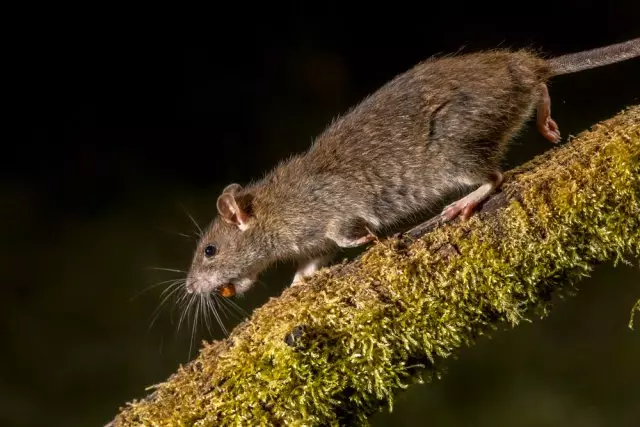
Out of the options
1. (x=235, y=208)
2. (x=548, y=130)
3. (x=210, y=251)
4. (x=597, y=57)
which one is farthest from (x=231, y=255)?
(x=597, y=57)

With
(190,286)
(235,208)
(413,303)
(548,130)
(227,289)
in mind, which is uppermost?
(235,208)

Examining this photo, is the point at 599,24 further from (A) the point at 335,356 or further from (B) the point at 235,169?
(A) the point at 335,356

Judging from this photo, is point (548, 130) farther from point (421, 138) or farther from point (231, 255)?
point (231, 255)

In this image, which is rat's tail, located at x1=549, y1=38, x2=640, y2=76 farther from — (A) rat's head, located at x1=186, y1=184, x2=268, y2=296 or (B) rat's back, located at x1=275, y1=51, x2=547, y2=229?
(A) rat's head, located at x1=186, y1=184, x2=268, y2=296

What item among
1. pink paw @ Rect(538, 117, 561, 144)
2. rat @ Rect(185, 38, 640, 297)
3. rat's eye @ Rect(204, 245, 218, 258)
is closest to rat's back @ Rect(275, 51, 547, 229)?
rat @ Rect(185, 38, 640, 297)

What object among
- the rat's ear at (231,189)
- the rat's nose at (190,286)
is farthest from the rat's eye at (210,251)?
the rat's ear at (231,189)

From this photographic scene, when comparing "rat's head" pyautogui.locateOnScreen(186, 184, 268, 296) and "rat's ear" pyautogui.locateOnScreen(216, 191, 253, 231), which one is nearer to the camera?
"rat's ear" pyautogui.locateOnScreen(216, 191, 253, 231)
